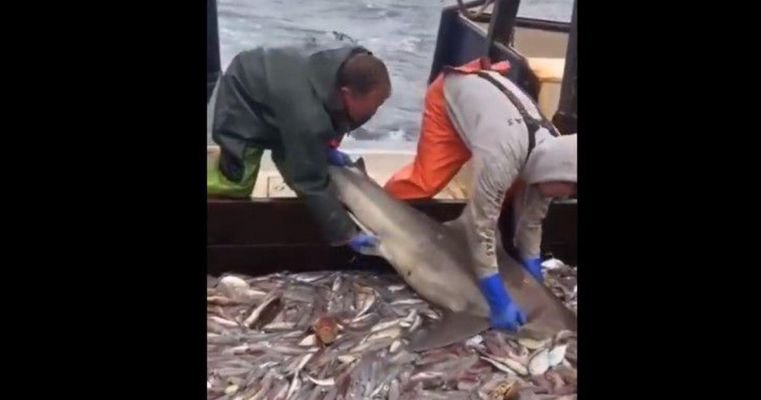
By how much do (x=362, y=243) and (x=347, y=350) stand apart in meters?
0.15

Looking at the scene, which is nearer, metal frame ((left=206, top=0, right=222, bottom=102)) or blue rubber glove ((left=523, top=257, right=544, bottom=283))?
metal frame ((left=206, top=0, right=222, bottom=102))

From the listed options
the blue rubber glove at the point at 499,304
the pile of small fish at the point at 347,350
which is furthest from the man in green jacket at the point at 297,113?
the blue rubber glove at the point at 499,304

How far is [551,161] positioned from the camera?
5.01 feet

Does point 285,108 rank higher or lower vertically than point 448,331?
higher

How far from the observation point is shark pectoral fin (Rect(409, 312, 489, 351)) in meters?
1.52

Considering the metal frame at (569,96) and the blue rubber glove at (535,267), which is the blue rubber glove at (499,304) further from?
the metal frame at (569,96)

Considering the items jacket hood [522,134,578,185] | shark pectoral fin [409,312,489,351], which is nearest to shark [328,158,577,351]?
shark pectoral fin [409,312,489,351]

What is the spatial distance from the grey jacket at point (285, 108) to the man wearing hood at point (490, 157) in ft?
0.40

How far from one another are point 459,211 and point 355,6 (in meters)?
0.32

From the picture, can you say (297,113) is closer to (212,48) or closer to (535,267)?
(212,48)

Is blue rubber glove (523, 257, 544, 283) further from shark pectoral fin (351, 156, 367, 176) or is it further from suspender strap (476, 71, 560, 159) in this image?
shark pectoral fin (351, 156, 367, 176)

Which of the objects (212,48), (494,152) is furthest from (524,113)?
(212,48)

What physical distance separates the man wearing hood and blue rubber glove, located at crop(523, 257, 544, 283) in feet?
0.15
